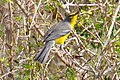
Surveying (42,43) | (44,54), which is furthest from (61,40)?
(44,54)

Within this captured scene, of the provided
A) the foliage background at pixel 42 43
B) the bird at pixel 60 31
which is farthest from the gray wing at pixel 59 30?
the foliage background at pixel 42 43

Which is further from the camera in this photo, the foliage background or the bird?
the bird

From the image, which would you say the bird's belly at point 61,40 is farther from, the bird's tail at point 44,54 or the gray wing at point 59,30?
the bird's tail at point 44,54

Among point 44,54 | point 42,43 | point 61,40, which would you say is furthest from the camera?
point 61,40

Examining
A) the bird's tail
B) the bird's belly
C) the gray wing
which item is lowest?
the bird's belly

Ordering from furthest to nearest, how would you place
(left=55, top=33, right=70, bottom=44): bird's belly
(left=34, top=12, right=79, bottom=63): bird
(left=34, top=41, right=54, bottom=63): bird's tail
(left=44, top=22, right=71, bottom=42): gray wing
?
1. (left=55, top=33, right=70, bottom=44): bird's belly
2. (left=44, top=22, right=71, bottom=42): gray wing
3. (left=34, top=12, right=79, bottom=63): bird
4. (left=34, top=41, right=54, bottom=63): bird's tail

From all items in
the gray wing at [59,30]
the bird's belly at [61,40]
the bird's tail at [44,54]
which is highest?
the gray wing at [59,30]

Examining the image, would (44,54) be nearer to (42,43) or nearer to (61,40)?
(42,43)

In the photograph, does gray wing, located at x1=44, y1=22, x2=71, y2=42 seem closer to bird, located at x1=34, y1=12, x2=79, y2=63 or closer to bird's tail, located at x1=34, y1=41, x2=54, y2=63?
bird, located at x1=34, y1=12, x2=79, y2=63

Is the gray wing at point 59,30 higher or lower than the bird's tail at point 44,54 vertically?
higher

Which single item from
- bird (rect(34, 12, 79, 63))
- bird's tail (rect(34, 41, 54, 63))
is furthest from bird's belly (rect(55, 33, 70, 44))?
bird's tail (rect(34, 41, 54, 63))

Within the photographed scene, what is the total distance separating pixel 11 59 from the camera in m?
4.10

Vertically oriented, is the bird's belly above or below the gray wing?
below

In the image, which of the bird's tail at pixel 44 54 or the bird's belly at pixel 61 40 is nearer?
the bird's tail at pixel 44 54
